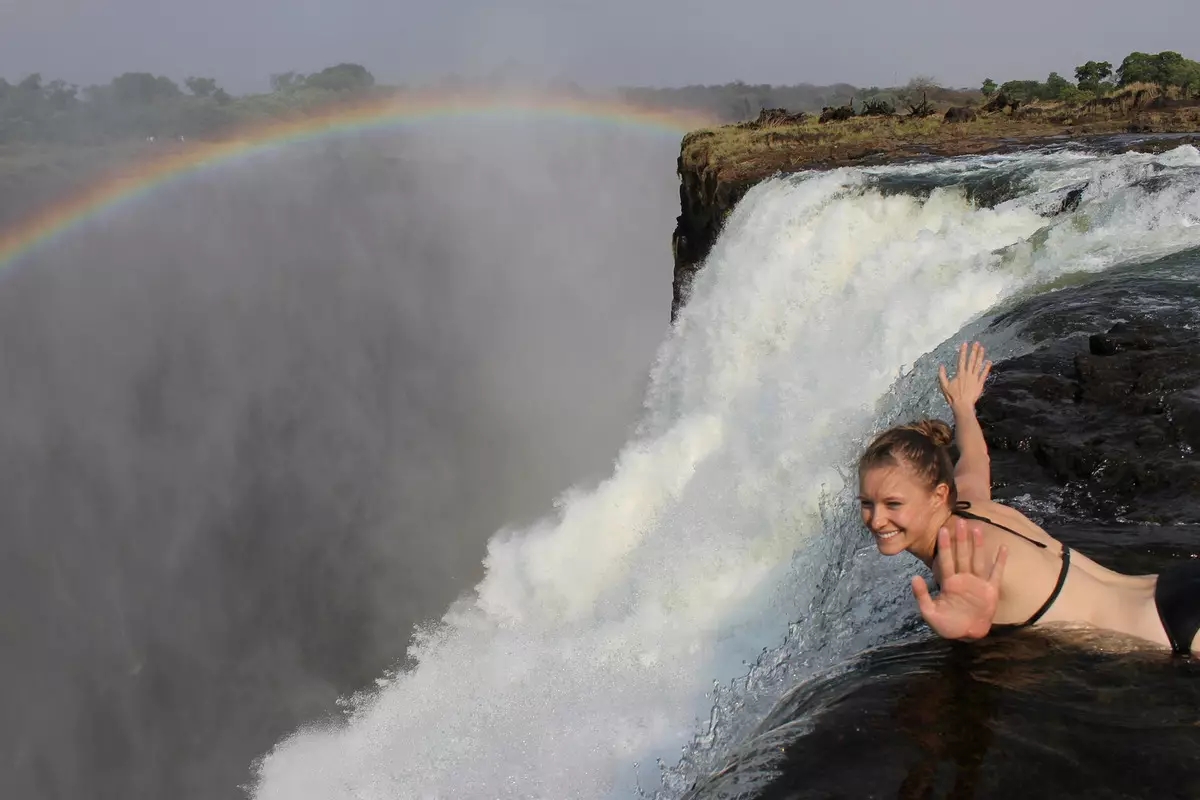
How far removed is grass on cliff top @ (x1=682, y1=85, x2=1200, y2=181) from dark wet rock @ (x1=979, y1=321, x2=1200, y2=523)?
1180 cm

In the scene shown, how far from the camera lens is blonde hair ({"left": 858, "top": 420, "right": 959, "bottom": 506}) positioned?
8.46 ft

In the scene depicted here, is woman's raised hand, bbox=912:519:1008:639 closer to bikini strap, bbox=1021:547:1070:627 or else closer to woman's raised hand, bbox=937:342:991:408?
bikini strap, bbox=1021:547:1070:627

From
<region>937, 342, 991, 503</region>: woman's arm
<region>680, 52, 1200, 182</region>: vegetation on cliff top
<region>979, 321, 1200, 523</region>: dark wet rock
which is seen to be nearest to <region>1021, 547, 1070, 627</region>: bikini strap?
<region>937, 342, 991, 503</region>: woman's arm

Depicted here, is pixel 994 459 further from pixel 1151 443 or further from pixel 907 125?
pixel 907 125

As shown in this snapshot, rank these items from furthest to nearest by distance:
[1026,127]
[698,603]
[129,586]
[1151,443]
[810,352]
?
[129,586] → [1026,127] → [810,352] → [698,603] → [1151,443]

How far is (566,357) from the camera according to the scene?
163 ft

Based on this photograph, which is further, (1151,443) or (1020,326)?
(1020,326)

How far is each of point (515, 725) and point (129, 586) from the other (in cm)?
2952

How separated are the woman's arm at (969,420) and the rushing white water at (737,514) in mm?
731

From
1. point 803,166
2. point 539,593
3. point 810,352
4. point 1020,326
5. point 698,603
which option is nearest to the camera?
point 1020,326

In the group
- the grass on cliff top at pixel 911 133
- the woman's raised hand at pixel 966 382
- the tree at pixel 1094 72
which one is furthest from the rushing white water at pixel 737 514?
the tree at pixel 1094 72

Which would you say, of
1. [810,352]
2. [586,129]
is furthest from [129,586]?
[586,129]

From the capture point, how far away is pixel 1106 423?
4723 millimetres

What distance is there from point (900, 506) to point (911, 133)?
20.3 m
